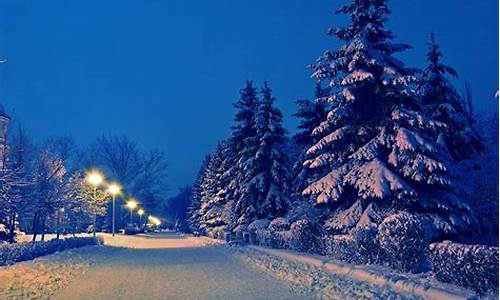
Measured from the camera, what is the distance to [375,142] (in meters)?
20.2

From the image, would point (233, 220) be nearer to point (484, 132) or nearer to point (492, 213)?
point (484, 132)

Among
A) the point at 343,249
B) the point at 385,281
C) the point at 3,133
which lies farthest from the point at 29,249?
the point at 3,133

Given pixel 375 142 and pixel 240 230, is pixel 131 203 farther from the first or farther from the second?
pixel 375 142

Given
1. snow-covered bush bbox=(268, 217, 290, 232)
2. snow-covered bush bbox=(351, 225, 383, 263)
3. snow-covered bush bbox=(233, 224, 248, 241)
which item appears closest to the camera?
snow-covered bush bbox=(351, 225, 383, 263)

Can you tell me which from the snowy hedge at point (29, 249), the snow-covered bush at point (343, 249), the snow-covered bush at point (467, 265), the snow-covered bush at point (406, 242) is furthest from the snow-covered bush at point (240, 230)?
the snow-covered bush at point (467, 265)

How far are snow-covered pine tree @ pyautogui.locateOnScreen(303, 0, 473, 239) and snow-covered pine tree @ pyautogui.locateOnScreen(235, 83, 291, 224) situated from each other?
1304 centimetres

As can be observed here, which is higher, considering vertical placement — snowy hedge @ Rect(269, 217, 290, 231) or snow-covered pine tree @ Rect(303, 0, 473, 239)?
snow-covered pine tree @ Rect(303, 0, 473, 239)

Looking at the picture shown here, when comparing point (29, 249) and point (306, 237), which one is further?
point (29, 249)

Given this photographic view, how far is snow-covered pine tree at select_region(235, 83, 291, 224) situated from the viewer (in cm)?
3512

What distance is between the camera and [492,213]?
23266 millimetres

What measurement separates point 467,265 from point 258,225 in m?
24.2

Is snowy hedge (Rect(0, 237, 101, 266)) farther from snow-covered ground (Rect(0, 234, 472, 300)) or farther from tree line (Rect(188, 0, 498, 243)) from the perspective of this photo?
tree line (Rect(188, 0, 498, 243))

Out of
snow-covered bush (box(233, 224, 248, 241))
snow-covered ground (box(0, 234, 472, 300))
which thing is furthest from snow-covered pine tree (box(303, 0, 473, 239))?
snow-covered bush (box(233, 224, 248, 241))

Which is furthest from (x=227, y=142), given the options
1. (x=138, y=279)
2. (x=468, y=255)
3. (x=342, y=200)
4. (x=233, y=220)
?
(x=468, y=255)
